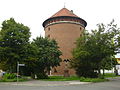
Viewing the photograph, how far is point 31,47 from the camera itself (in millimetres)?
28266

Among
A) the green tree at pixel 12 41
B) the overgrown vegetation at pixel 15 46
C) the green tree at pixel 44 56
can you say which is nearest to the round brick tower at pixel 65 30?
the green tree at pixel 44 56

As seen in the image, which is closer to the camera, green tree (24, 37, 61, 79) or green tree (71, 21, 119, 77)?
green tree (71, 21, 119, 77)

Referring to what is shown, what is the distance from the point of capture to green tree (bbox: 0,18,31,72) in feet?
84.3

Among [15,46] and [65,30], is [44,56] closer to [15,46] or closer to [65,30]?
[15,46]

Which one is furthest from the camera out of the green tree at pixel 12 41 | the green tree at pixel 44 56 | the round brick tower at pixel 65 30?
the round brick tower at pixel 65 30

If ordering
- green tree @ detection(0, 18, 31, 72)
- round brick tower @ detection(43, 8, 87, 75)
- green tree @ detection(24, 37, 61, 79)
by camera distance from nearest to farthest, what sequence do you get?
green tree @ detection(0, 18, 31, 72) < green tree @ detection(24, 37, 61, 79) < round brick tower @ detection(43, 8, 87, 75)

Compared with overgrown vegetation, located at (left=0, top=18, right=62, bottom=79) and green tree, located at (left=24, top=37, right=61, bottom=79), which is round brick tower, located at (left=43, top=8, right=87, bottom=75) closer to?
green tree, located at (left=24, top=37, right=61, bottom=79)

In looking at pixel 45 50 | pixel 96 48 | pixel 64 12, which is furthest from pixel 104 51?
pixel 64 12

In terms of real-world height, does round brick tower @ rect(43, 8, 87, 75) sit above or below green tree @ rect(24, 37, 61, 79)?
above

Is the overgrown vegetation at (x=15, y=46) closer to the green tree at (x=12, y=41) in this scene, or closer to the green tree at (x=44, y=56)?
the green tree at (x=12, y=41)

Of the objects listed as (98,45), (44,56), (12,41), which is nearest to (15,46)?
(12,41)

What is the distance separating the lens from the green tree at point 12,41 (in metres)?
25.7

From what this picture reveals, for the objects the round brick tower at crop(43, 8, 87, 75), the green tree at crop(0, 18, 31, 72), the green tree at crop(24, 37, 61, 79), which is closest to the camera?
the green tree at crop(0, 18, 31, 72)

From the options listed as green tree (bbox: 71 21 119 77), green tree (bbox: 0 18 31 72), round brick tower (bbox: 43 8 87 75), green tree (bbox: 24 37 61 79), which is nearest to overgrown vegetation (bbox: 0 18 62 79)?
green tree (bbox: 0 18 31 72)
